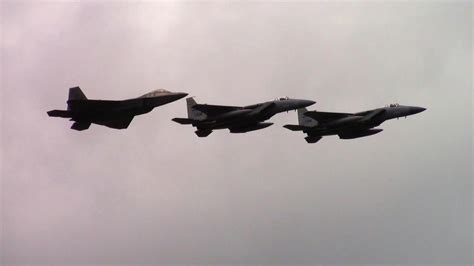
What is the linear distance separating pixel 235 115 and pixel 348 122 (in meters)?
12.5

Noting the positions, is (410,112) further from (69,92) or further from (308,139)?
(69,92)

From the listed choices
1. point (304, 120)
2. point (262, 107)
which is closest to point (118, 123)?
point (262, 107)

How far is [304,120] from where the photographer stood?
87.7m

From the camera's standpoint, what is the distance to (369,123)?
83.4 m

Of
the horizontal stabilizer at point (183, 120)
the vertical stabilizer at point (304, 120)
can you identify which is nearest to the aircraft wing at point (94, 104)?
the horizontal stabilizer at point (183, 120)

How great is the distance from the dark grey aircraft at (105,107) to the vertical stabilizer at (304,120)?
56.1ft

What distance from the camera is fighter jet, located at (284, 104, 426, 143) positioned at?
8294 centimetres

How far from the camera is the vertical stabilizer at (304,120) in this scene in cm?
8600

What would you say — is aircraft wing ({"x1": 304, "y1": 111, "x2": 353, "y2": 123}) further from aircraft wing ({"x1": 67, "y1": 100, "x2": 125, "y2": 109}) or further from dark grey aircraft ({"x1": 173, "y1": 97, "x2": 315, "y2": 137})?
aircraft wing ({"x1": 67, "y1": 100, "x2": 125, "y2": 109})

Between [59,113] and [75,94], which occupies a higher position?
[75,94]

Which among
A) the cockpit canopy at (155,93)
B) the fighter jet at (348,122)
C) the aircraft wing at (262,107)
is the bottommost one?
the fighter jet at (348,122)

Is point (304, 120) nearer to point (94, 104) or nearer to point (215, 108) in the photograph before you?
point (215, 108)

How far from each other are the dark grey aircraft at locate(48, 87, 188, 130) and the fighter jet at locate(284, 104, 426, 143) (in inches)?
595

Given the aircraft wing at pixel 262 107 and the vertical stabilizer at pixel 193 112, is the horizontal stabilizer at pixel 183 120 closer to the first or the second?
the vertical stabilizer at pixel 193 112
